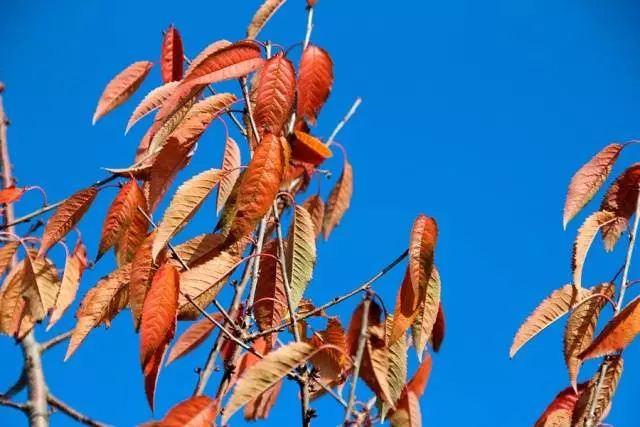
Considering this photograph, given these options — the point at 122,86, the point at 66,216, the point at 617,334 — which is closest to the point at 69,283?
the point at 122,86

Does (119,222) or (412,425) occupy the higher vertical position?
(119,222)

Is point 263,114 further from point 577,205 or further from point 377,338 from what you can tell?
point 577,205

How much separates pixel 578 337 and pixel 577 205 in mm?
240

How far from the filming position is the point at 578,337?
145 cm

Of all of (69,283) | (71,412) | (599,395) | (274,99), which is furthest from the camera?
(71,412)

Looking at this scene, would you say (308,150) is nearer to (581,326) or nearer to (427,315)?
(427,315)

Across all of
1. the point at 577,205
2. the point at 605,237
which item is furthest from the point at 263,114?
the point at 605,237

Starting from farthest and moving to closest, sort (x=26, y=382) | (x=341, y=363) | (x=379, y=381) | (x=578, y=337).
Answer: (x=26, y=382), (x=578, y=337), (x=341, y=363), (x=379, y=381)

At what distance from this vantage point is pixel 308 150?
1.30m

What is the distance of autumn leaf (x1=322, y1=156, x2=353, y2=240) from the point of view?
224 centimetres

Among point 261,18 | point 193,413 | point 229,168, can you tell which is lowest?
point 193,413

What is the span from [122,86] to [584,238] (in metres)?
1.12

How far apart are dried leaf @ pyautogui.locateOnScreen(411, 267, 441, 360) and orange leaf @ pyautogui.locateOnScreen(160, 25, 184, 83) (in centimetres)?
77

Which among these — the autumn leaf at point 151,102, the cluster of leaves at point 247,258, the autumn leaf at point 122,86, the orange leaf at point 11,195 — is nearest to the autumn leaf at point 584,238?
the cluster of leaves at point 247,258
